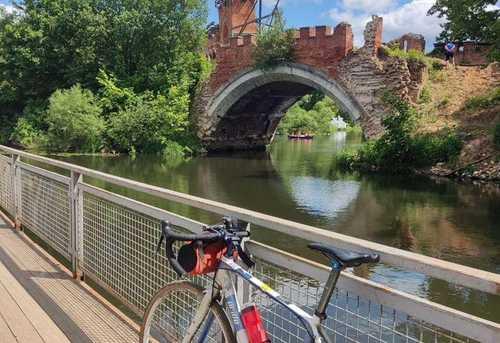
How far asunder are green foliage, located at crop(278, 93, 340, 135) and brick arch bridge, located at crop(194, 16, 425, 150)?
1747cm

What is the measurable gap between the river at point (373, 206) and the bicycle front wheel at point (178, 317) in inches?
155

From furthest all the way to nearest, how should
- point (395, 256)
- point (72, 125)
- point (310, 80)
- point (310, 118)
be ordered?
point (310, 118) < point (72, 125) < point (310, 80) < point (395, 256)

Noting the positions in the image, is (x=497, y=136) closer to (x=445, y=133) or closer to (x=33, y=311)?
(x=445, y=133)

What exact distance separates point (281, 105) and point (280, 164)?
9.72 meters

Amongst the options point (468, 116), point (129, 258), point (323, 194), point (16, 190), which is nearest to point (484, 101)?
point (468, 116)

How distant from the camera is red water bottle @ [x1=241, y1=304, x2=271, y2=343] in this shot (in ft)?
6.30

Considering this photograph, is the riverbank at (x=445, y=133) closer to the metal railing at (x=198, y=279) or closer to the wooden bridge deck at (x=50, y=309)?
the metal railing at (x=198, y=279)

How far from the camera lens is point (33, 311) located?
349 centimetres

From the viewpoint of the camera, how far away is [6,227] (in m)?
6.09

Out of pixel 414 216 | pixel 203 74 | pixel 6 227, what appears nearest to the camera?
pixel 6 227

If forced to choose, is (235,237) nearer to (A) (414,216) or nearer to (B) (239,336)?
(B) (239,336)

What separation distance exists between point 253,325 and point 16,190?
486 cm

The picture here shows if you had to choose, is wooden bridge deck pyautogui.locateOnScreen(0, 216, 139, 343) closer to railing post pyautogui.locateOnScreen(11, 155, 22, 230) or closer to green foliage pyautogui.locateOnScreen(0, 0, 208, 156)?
railing post pyautogui.locateOnScreen(11, 155, 22, 230)

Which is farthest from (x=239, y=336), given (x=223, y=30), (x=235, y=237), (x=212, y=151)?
(x=223, y=30)
